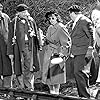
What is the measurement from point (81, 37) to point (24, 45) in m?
1.58

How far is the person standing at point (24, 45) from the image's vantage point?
822cm

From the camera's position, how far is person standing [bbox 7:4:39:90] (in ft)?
27.0

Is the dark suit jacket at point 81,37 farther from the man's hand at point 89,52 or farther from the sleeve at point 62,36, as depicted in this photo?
the sleeve at point 62,36

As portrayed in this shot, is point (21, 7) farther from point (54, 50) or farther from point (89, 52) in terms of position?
point (89, 52)

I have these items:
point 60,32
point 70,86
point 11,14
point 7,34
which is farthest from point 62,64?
point 11,14

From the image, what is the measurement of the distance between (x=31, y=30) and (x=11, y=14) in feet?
27.0

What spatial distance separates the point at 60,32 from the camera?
7.75 m

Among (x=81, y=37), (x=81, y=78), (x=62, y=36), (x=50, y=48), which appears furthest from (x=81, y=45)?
(x=50, y=48)

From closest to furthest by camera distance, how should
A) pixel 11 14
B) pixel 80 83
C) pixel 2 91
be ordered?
1. pixel 80 83
2. pixel 2 91
3. pixel 11 14

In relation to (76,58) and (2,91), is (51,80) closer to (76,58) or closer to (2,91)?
(76,58)

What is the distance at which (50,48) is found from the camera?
7.92 m

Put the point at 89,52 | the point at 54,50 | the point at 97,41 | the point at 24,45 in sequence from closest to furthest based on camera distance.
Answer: the point at 89,52 < the point at 97,41 < the point at 54,50 < the point at 24,45

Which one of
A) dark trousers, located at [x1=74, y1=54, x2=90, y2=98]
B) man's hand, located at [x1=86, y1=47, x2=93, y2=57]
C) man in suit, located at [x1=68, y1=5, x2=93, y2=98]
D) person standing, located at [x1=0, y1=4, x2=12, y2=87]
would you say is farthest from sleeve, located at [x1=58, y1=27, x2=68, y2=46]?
person standing, located at [x1=0, y1=4, x2=12, y2=87]

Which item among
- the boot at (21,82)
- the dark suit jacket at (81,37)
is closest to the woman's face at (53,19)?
the dark suit jacket at (81,37)
